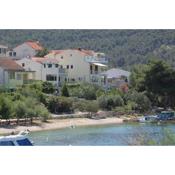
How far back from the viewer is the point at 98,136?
18.8m

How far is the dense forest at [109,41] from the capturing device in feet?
159

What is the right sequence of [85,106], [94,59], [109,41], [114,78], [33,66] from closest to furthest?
1. [85,106]
2. [33,66]
3. [94,59]
4. [114,78]
5. [109,41]

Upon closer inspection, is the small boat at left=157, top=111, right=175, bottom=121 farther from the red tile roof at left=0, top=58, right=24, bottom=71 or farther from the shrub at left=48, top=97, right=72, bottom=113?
the red tile roof at left=0, top=58, right=24, bottom=71

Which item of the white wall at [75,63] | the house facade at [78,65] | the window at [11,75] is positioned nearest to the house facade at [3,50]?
the house facade at [78,65]

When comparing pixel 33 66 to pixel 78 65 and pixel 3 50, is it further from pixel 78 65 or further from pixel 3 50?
pixel 78 65

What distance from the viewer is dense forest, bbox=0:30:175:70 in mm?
48438

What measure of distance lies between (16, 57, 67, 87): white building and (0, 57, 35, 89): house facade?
1.53 metres

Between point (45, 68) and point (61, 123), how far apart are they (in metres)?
9.80

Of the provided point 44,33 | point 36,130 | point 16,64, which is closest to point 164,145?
point 36,130

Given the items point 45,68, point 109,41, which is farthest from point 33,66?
point 109,41

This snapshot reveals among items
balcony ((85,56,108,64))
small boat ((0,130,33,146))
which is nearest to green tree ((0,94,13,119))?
small boat ((0,130,33,146))

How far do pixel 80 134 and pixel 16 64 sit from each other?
11.7 metres

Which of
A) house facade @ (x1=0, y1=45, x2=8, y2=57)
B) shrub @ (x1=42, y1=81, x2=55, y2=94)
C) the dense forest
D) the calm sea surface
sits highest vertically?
the dense forest

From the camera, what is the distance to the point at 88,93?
3025 cm
